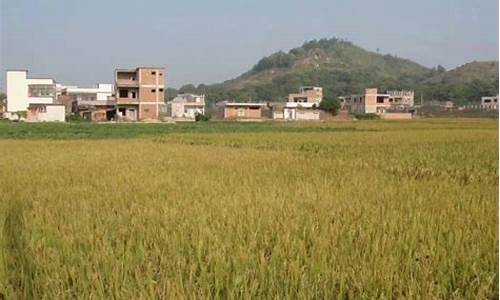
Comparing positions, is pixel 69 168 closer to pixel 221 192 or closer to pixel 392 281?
pixel 221 192

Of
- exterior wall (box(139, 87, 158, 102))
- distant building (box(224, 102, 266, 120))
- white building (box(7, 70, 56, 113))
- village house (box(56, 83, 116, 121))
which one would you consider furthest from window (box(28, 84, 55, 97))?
distant building (box(224, 102, 266, 120))

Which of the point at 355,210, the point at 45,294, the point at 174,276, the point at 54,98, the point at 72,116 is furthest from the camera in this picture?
the point at 54,98

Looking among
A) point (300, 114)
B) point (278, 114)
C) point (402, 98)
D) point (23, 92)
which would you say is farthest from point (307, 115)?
point (23, 92)

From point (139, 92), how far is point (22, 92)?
1825 cm

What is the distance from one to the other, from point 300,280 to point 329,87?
14971cm

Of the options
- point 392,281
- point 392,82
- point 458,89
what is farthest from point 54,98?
point 392,82

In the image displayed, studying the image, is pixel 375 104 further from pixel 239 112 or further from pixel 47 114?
pixel 47 114

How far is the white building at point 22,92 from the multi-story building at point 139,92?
40.1ft

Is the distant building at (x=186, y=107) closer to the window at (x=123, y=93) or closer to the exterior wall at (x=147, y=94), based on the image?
the exterior wall at (x=147, y=94)

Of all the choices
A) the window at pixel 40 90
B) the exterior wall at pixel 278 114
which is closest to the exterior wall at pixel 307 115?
the exterior wall at pixel 278 114

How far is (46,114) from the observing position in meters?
57.0

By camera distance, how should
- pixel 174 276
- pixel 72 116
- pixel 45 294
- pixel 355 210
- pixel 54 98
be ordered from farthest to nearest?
1. pixel 54 98
2. pixel 72 116
3. pixel 355 210
4. pixel 174 276
5. pixel 45 294

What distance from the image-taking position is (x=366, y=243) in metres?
4.10

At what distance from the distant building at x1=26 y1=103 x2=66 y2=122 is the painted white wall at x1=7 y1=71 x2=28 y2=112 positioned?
7.14 m
